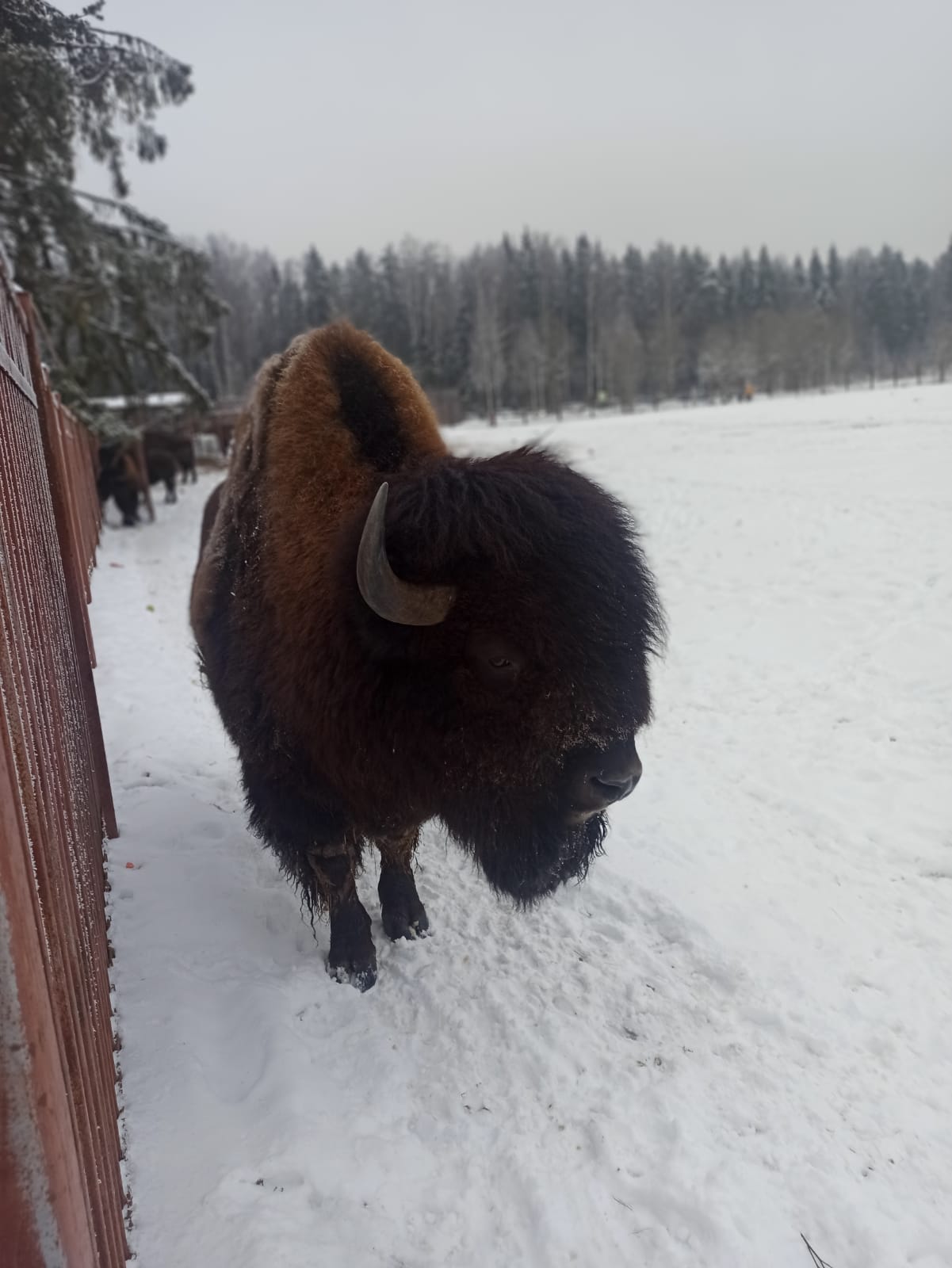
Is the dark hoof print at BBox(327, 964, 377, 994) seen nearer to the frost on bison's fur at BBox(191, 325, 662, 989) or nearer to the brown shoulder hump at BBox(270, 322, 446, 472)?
the frost on bison's fur at BBox(191, 325, 662, 989)

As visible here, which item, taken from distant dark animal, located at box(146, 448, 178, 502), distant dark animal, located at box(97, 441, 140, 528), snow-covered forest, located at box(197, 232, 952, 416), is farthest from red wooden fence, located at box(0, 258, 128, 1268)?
snow-covered forest, located at box(197, 232, 952, 416)

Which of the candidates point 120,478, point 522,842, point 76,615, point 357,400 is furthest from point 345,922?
point 120,478

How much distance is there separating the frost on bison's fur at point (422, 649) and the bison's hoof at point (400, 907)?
0.94 feet

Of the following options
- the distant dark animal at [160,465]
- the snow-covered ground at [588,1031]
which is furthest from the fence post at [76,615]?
the distant dark animal at [160,465]

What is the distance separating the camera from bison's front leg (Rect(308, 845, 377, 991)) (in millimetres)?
3078

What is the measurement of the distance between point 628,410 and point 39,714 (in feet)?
180

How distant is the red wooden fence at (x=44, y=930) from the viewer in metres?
1.03

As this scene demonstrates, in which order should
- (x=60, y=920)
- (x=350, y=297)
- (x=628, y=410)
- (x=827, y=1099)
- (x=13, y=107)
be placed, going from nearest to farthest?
(x=60, y=920)
(x=827, y=1099)
(x=13, y=107)
(x=628, y=410)
(x=350, y=297)

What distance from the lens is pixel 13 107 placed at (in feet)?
9.61

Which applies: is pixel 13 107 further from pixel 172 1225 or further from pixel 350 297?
pixel 350 297

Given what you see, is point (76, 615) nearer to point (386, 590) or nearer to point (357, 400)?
point (357, 400)

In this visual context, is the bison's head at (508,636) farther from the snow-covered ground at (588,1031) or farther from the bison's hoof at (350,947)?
the bison's hoof at (350,947)

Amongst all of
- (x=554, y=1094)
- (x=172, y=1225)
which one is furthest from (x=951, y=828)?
(x=172, y=1225)

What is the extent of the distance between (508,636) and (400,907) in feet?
5.78
